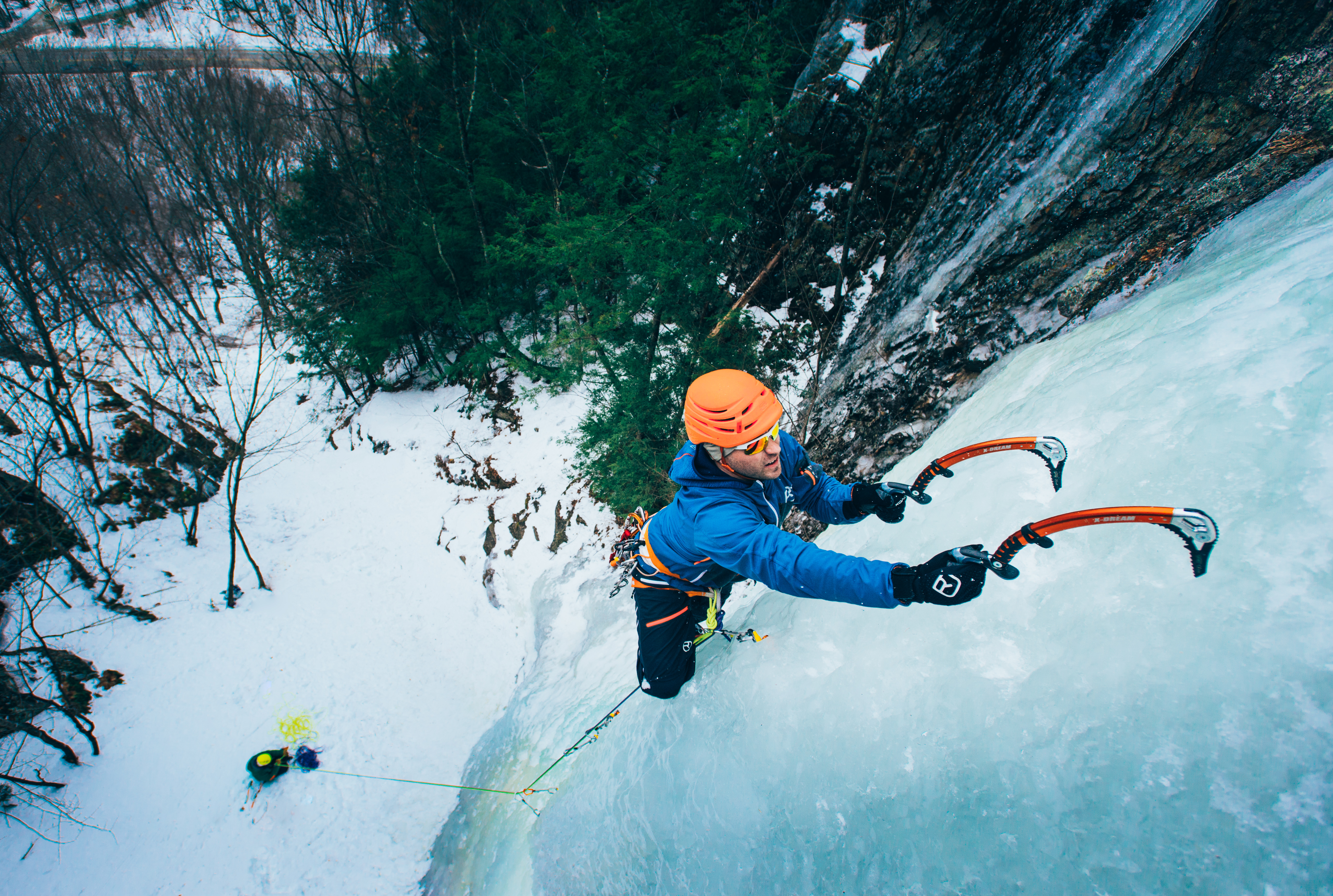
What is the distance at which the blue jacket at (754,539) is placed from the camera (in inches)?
74.4

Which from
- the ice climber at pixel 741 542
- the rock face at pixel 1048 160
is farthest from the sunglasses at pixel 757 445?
the rock face at pixel 1048 160

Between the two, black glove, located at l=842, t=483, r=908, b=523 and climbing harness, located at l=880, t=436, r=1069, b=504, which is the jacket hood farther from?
climbing harness, located at l=880, t=436, r=1069, b=504

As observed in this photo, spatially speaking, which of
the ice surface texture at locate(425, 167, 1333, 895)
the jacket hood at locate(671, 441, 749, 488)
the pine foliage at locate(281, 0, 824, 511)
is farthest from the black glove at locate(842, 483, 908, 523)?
the pine foliage at locate(281, 0, 824, 511)

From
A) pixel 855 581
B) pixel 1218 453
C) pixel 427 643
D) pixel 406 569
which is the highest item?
pixel 855 581

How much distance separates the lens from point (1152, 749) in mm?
1490

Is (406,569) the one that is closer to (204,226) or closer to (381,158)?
(381,158)

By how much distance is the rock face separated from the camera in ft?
11.6

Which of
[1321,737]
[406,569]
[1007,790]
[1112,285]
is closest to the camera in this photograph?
[1321,737]

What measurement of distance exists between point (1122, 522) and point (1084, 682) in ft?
1.82

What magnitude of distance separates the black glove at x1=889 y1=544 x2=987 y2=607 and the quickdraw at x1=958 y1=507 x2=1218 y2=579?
4 centimetres

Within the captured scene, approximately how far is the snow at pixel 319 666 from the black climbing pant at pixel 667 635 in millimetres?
5797

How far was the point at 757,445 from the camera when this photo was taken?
7.63ft

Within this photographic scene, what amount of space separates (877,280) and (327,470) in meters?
14.5

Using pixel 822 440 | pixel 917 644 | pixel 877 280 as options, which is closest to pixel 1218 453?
pixel 917 644
